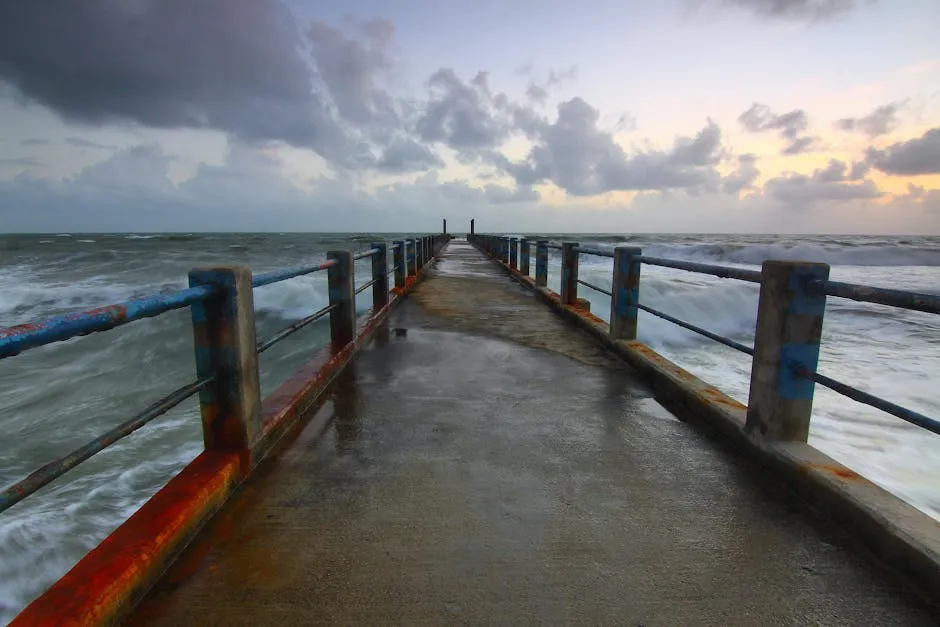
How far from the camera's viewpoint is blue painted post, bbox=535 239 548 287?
935 cm

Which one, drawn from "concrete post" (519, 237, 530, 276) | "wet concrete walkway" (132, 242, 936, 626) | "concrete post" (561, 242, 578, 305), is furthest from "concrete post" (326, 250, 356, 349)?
"concrete post" (519, 237, 530, 276)

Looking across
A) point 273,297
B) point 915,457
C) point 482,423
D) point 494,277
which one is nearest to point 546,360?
point 482,423

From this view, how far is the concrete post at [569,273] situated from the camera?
23.8 ft

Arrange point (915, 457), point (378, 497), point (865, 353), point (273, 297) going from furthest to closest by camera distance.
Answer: point (273, 297)
point (865, 353)
point (915, 457)
point (378, 497)

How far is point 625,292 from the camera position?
5.01 m

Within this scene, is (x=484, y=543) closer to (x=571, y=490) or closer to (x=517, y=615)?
(x=517, y=615)

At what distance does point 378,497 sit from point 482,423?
41.4 inches

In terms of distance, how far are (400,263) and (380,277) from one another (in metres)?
2.27

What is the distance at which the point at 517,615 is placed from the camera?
62.4 inches

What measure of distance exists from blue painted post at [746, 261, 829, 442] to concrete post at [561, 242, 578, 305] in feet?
15.2

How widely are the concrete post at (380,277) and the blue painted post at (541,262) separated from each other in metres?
3.32

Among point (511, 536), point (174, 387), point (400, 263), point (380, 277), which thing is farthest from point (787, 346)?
point (174, 387)

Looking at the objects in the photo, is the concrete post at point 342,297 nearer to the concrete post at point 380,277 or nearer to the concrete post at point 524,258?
the concrete post at point 380,277

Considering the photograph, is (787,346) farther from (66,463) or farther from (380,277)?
(380,277)
